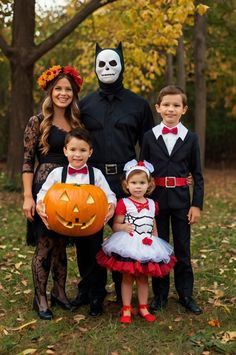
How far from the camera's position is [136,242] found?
15.4ft

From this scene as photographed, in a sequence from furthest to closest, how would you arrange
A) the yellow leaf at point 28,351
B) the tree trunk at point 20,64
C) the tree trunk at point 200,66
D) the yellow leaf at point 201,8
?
the tree trunk at point 200,66 → the tree trunk at point 20,64 → the yellow leaf at point 201,8 → the yellow leaf at point 28,351

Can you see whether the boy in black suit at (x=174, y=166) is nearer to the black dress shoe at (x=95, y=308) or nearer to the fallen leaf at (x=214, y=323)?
the fallen leaf at (x=214, y=323)

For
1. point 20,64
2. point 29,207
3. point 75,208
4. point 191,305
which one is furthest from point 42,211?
point 20,64

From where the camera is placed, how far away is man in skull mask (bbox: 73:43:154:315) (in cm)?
493

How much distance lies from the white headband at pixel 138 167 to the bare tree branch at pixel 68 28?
23.3 feet

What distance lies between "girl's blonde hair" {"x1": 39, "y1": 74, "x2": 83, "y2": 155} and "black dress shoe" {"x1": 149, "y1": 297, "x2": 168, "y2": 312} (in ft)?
5.70

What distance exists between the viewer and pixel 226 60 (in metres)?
18.9

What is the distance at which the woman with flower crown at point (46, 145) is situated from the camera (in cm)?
485

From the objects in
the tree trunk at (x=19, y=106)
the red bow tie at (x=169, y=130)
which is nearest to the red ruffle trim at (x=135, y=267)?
the red bow tie at (x=169, y=130)

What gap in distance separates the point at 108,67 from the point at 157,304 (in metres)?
2.24

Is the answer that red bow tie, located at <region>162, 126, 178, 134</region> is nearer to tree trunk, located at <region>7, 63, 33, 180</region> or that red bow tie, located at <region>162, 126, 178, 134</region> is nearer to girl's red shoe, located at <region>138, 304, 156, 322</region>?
girl's red shoe, located at <region>138, 304, 156, 322</region>

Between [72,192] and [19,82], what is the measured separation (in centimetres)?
813

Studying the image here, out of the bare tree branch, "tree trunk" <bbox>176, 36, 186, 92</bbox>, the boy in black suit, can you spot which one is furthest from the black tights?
"tree trunk" <bbox>176, 36, 186, 92</bbox>

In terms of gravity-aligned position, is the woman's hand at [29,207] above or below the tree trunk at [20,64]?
below
